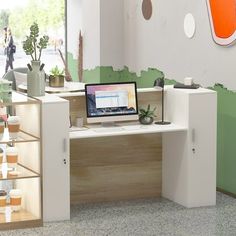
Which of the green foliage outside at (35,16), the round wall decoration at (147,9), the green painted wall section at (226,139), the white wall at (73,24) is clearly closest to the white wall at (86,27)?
the white wall at (73,24)

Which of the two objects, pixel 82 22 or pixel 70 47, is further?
pixel 70 47

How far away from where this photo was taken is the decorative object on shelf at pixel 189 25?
848 cm

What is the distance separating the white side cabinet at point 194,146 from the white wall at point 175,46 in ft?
1.72

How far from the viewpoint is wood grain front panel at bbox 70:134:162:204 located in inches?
301

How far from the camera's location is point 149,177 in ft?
26.1

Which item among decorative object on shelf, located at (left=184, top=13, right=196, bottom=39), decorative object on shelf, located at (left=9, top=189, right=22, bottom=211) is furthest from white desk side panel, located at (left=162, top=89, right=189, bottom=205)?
decorative object on shelf, located at (left=9, top=189, right=22, bottom=211)

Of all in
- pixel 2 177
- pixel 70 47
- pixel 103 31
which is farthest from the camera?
pixel 70 47

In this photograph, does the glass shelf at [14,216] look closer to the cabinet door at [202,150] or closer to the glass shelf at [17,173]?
the glass shelf at [17,173]

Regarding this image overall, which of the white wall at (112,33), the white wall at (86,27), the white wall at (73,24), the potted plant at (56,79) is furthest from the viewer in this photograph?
→ the white wall at (73,24)

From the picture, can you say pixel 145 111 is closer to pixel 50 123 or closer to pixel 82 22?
pixel 50 123

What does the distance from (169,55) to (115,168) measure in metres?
1.89

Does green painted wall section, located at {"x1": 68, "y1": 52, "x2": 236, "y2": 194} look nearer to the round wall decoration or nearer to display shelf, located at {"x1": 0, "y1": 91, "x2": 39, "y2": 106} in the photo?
the round wall decoration

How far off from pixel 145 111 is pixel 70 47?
4.30m

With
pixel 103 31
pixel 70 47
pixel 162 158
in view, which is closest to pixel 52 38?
pixel 70 47
